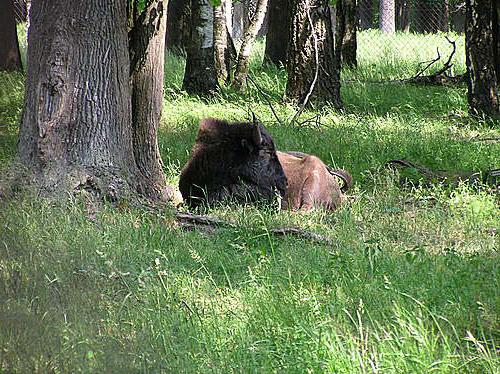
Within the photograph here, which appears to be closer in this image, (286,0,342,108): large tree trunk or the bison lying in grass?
the bison lying in grass

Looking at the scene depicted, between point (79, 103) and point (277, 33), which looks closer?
point (79, 103)

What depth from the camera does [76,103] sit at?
296 inches

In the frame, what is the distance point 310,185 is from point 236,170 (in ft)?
2.63

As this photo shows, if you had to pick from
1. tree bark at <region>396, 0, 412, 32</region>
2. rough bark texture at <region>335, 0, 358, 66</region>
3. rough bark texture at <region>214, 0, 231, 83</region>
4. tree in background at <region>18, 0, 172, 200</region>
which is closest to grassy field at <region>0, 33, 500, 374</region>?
tree in background at <region>18, 0, 172, 200</region>

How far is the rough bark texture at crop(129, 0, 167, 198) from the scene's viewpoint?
8.55 metres

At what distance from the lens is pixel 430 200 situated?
877 cm

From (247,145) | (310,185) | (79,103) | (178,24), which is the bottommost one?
(310,185)

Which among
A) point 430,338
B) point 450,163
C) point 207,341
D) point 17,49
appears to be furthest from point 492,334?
point 17,49

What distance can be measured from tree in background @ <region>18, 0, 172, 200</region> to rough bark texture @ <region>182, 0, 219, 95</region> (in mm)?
7825

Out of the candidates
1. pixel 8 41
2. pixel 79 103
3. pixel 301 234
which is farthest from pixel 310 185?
pixel 8 41

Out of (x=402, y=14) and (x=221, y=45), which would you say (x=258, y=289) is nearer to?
(x=221, y=45)

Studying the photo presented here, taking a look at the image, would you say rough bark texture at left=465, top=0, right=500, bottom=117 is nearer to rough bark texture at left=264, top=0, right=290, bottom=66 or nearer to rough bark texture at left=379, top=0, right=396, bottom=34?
rough bark texture at left=264, top=0, right=290, bottom=66

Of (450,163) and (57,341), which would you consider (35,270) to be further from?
(450,163)

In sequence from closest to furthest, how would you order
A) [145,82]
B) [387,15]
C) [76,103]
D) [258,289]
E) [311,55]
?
1. [258,289]
2. [76,103]
3. [145,82]
4. [311,55]
5. [387,15]
